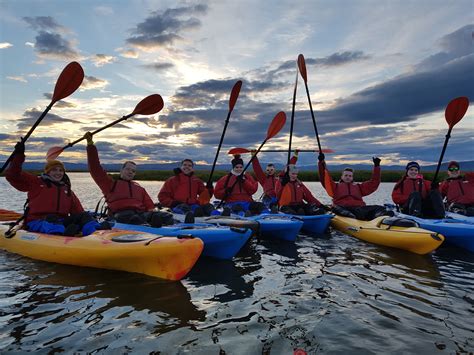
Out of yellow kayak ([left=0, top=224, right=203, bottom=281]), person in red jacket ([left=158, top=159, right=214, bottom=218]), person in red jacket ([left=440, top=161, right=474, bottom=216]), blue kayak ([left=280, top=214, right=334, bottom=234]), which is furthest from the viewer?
person in red jacket ([left=440, top=161, right=474, bottom=216])

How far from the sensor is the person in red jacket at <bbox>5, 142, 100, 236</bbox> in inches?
244

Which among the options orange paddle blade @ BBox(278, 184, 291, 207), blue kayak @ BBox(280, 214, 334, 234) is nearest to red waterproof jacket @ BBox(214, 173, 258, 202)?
orange paddle blade @ BBox(278, 184, 291, 207)

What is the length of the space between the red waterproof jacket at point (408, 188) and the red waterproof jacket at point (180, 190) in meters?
4.83

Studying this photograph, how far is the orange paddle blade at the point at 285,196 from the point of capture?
9352mm

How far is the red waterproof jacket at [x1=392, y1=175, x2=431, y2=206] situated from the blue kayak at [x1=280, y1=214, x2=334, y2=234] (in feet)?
6.00

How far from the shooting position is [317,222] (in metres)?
8.76

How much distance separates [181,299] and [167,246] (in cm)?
73

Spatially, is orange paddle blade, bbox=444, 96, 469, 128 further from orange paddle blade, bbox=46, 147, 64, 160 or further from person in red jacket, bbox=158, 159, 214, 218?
orange paddle blade, bbox=46, 147, 64, 160

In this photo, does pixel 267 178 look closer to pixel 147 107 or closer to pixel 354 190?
pixel 354 190

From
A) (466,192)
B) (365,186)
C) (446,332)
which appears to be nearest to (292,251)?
(365,186)

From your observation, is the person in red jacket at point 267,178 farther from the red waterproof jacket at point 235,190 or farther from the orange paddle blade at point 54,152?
the orange paddle blade at point 54,152

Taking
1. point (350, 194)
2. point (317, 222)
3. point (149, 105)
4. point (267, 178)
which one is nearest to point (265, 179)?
point (267, 178)

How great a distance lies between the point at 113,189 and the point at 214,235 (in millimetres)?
2431

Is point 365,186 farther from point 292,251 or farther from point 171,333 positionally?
point 171,333
